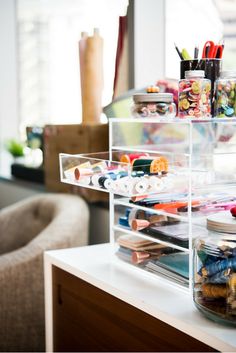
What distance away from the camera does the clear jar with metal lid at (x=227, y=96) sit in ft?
4.25

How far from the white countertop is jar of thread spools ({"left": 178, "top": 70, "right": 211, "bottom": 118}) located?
0.42 m

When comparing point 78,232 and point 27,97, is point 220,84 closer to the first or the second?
point 78,232

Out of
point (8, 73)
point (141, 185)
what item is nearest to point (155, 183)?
point (141, 185)

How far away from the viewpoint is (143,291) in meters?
1.31

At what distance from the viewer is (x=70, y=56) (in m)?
3.65

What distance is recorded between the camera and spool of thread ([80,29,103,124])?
260 cm

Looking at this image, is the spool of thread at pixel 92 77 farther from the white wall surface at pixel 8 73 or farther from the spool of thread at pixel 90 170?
the white wall surface at pixel 8 73

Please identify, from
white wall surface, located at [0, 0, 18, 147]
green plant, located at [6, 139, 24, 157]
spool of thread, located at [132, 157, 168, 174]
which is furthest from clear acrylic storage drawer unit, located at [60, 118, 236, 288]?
white wall surface, located at [0, 0, 18, 147]

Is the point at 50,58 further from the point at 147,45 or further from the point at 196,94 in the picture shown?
the point at 196,94

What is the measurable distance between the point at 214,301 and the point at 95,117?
5.34 ft

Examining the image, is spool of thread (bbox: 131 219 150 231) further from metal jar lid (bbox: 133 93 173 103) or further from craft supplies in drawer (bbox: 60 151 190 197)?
metal jar lid (bbox: 133 93 173 103)

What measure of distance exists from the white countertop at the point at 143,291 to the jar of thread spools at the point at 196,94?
0.42 metres

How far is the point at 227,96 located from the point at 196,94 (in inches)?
2.9

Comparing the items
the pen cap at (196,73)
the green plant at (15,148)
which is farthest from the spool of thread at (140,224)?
the green plant at (15,148)
